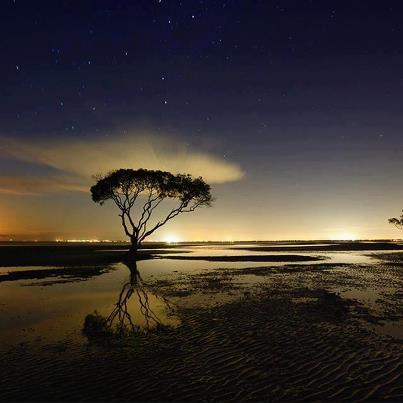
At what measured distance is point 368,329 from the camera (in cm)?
1334

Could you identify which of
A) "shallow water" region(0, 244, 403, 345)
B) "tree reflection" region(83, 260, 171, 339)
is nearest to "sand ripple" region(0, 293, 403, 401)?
"tree reflection" region(83, 260, 171, 339)

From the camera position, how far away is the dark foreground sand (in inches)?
316

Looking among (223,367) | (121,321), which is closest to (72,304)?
(121,321)

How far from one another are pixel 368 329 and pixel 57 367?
10.9 metres

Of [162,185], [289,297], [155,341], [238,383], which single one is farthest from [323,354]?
[162,185]

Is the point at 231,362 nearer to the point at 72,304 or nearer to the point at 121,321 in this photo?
the point at 121,321

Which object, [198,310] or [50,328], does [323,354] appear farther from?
[50,328]

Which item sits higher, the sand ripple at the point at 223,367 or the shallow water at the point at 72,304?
the shallow water at the point at 72,304

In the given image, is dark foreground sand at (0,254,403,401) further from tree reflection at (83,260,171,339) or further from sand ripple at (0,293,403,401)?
tree reflection at (83,260,171,339)

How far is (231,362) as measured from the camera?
32.8ft

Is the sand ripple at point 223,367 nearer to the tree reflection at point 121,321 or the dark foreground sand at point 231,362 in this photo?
the dark foreground sand at point 231,362

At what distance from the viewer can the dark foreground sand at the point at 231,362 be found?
8.04m

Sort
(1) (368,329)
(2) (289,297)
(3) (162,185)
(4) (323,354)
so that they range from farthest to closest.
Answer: (3) (162,185), (2) (289,297), (1) (368,329), (4) (323,354)

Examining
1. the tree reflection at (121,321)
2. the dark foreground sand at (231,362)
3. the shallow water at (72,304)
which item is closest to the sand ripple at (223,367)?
the dark foreground sand at (231,362)
